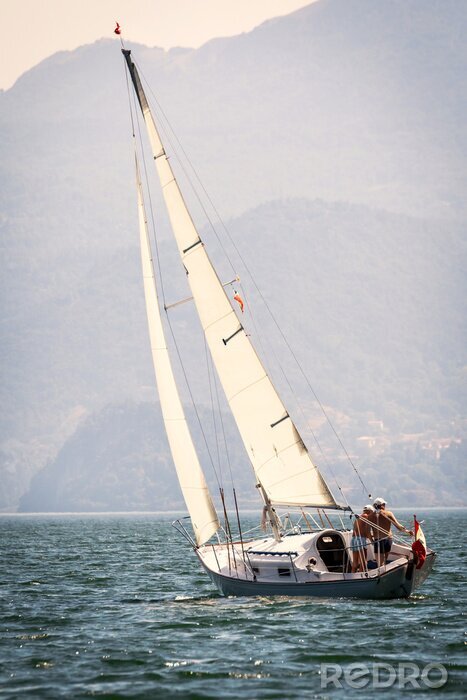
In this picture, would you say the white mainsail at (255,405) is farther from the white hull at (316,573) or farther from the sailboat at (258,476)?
the white hull at (316,573)

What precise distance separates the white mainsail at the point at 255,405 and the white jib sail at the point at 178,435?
1409 millimetres

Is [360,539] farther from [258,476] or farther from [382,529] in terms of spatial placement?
[258,476]

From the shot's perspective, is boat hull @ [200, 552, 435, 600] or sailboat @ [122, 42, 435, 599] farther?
sailboat @ [122, 42, 435, 599]

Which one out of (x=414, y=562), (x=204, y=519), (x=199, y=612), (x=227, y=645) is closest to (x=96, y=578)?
(x=204, y=519)

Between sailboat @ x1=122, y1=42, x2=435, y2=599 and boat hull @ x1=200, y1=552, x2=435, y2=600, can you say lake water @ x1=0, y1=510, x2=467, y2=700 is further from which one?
sailboat @ x1=122, y1=42, x2=435, y2=599

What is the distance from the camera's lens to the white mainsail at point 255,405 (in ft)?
90.8

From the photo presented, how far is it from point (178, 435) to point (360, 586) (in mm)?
6611

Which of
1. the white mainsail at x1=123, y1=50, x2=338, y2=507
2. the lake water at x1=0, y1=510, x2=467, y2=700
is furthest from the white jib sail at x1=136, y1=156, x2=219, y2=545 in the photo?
the lake water at x1=0, y1=510, x2=467, y2=700

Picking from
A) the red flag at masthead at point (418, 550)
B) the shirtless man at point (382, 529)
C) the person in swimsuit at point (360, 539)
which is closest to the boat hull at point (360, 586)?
the red flag at masthead at point (418, 550)

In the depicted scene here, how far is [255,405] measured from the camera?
27969mm

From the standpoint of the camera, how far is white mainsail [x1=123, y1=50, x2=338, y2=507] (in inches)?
1090

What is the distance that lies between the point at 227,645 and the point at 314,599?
5.65 metres

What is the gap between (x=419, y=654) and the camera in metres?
19.9

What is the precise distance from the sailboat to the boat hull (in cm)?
2
